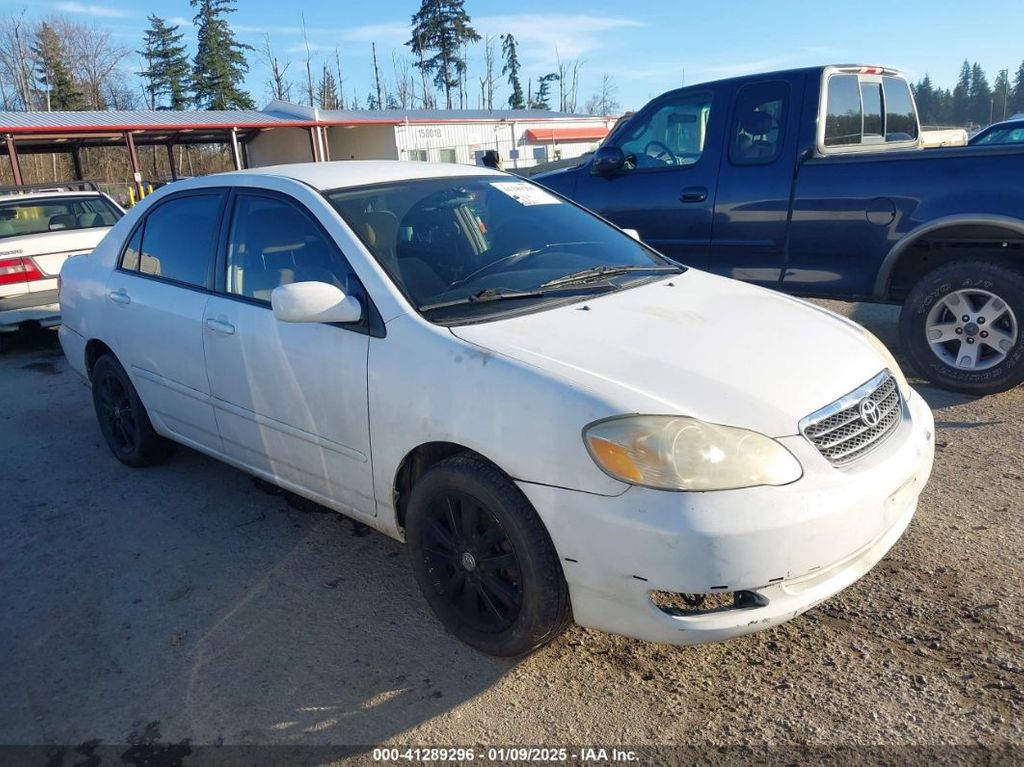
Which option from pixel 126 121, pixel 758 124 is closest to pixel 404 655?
Answer: pixel 758 124

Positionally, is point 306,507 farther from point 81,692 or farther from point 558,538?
point 558,538

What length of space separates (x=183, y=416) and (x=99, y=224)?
610 centimetres

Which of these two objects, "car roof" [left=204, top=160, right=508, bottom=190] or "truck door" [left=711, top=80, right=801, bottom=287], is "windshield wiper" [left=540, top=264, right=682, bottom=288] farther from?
"truck door" [left=711, top=80, right=801, bottom=287]

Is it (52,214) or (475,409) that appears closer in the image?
(475,409)

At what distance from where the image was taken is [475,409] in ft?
8.70

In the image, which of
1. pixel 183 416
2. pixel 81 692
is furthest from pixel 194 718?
pixel 183 416

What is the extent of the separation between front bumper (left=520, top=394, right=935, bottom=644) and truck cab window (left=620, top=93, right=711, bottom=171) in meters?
4.28

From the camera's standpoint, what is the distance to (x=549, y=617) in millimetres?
2580

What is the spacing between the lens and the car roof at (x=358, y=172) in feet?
12.0

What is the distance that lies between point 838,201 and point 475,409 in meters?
3.84

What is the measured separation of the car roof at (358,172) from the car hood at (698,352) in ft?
3.84

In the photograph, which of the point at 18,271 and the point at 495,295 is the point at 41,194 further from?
the point at 495,295

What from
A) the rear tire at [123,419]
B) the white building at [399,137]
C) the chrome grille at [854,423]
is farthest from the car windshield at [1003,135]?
the white building at [399,137]

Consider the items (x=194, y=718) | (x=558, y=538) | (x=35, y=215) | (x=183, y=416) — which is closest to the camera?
(x=558, y=538)
